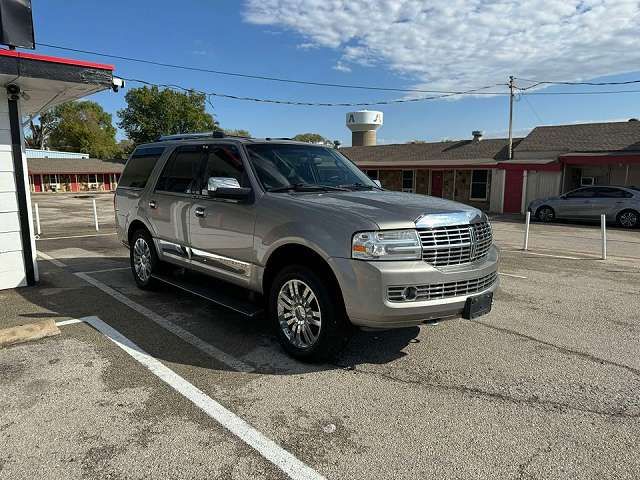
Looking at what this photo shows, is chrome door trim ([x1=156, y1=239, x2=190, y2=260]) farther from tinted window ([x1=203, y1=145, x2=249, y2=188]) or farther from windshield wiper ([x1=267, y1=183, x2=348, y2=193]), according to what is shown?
→ windshield wiper ([x1=267, y1=183, x2=348, y2=193])

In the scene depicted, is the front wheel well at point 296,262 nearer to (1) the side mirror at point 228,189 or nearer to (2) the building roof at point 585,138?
(1) the side mirror at point 228,189

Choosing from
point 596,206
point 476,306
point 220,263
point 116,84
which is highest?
point 116,84

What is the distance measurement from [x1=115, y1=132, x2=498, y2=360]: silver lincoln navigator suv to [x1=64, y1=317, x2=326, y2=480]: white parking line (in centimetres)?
95

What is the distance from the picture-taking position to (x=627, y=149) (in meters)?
21.0

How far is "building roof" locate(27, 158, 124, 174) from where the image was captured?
48.6 metres

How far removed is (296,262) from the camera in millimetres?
4125

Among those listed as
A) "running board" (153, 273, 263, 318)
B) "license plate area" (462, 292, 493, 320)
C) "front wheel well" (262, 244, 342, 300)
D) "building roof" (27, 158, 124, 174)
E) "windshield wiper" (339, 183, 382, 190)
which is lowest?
"running board" (153, 273, 263, 318)

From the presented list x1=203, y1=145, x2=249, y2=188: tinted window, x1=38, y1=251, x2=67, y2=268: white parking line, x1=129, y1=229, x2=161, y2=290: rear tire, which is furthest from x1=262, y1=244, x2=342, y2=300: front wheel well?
x1=38, y1=251, x2=67, y2=268: white parking line

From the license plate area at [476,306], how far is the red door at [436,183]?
80.4ft

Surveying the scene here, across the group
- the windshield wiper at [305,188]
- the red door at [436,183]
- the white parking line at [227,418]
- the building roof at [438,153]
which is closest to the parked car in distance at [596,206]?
the building roof at [438,153]

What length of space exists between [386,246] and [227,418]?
66.8 inches

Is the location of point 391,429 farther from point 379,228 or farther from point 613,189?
point 613,189

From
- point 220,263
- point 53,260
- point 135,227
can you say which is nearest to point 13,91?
point 135,227

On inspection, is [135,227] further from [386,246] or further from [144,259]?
[386,246]
